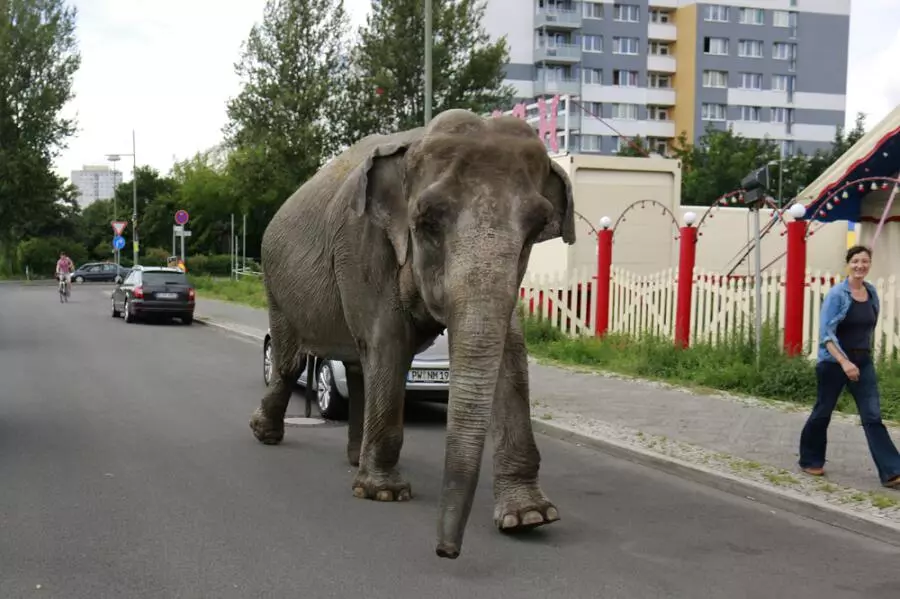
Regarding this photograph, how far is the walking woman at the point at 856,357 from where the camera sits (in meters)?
7.59

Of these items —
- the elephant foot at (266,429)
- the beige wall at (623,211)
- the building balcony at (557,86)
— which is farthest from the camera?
the building balcony at (557,86)

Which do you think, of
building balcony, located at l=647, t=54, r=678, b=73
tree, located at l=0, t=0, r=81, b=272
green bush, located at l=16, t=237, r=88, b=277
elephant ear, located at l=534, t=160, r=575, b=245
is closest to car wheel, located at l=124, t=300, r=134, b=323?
elephant ear, located at l=534, t=160, r=575, b=245

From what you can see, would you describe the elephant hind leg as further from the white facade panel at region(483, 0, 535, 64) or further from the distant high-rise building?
the distant high-rise building

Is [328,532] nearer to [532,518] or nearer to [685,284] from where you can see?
[532,518]

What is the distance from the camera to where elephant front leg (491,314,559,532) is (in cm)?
609

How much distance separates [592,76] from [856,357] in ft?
249

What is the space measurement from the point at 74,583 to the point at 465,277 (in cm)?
247

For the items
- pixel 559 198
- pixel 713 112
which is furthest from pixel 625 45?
pixel 559 198

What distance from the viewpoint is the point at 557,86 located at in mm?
78938

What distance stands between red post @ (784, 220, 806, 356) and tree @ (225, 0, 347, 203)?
20.9 m

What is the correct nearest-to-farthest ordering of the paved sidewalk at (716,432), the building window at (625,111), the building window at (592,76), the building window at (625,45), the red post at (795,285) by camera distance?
the paved sidewalk at (716,432) → the red post at (795,285) → the building window at (592,76) → the building window at (625,111) → the building window at (625,45)

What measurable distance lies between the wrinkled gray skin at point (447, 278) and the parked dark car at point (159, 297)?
802 inches

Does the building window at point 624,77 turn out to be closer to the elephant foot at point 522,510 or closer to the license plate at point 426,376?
the license plate at point 426,376

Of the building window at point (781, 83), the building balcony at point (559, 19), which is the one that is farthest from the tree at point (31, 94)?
the building window at point (781, 83)
